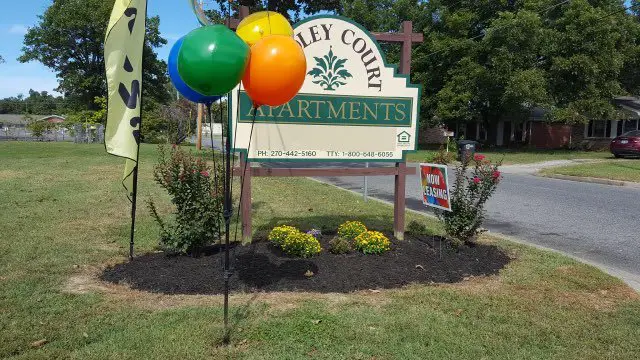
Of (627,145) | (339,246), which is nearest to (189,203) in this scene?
(339,246)

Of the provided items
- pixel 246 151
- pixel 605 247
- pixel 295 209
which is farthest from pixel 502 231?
pixel 246 151

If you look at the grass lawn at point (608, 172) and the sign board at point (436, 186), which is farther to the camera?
the grass lawn at point (608, 172)

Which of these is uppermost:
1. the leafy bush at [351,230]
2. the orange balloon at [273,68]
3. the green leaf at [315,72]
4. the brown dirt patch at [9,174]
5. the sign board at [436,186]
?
the green leaf at [315,72]

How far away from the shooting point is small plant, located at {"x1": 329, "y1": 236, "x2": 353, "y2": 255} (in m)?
5.68

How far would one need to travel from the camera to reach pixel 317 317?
400 centimetres

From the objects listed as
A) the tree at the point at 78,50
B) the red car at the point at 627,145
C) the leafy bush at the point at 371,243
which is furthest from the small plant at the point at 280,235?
the tree at the point at 78,50

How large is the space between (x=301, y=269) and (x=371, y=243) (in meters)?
0.97

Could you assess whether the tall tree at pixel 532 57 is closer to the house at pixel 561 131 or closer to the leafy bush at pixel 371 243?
the house at pixel 561 131

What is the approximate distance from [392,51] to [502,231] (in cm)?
2584

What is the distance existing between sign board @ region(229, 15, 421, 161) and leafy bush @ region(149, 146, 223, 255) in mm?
658

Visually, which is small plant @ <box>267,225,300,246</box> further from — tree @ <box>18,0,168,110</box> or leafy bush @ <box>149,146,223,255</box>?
tree @ <box>18,0,168,110</box>

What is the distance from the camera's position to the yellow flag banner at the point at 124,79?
14.5ft

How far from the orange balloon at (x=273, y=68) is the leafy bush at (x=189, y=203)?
2017 millimetres

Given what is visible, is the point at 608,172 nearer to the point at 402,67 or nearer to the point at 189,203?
the point at 402,67
